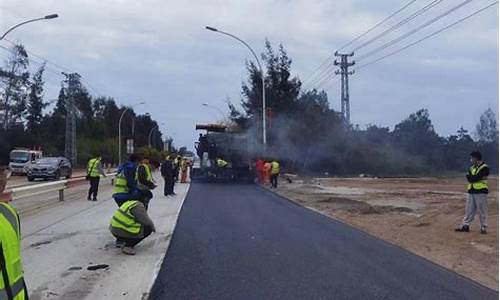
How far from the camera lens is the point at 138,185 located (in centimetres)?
1120

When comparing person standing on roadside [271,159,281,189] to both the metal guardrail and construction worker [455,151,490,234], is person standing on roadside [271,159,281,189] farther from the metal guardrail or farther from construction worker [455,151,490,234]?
construction worker [455,151,490,234]

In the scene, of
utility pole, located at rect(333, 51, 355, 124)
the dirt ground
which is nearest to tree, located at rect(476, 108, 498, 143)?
utility pole, located at rect(333, 51, 355, 124)

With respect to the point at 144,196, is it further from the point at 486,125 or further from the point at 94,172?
the point at 486,125

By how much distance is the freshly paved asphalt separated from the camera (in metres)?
7.46

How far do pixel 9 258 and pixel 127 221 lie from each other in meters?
7.04

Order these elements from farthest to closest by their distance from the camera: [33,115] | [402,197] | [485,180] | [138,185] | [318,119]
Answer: [33,115] < [318,119] < [402,197] < [485,180] < [138,185]

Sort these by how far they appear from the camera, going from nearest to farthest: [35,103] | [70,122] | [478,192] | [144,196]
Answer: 1. [144,196]
2. [478,192]
3. [70,122]
4. [35,103]

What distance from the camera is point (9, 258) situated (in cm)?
320

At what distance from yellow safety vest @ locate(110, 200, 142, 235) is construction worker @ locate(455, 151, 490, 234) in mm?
7276

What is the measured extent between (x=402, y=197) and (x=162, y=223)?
47.4 feet

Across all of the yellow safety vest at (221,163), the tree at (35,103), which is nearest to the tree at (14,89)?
the tree at (35,103)

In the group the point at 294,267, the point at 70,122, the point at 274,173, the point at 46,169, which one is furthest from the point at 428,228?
the point at 70,122

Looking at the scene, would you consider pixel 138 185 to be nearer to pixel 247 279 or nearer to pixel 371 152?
pixel 247 279

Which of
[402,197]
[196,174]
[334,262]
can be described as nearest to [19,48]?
[196,174]
